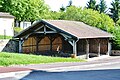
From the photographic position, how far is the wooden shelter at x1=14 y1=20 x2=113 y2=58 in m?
34.1

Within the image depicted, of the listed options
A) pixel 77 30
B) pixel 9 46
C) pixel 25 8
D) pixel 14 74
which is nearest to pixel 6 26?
pixel 9 46

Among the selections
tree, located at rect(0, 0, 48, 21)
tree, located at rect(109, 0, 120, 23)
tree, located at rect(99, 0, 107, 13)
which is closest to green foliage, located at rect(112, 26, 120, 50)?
tree, located at rect(0, 0, 48, 21)

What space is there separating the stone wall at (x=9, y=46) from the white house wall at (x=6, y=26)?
692 centimetres

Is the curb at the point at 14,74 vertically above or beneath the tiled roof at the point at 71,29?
beneath

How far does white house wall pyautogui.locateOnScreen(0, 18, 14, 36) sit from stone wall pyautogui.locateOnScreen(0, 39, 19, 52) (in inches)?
272

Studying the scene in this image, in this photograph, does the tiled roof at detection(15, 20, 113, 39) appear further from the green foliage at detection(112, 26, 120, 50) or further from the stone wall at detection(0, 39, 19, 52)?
the green foliage at detection(112, 26, 120, 50)

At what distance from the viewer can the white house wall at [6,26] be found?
1778 inches

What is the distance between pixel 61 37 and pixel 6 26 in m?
9.92

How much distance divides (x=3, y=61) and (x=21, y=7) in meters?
29.3

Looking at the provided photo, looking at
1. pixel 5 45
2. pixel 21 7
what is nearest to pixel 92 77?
pixel 5 45

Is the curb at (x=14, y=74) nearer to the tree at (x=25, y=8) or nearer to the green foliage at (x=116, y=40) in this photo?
the green foliage at (x=116, y=40)

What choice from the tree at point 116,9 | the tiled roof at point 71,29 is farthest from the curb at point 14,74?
the tree at point 116,9

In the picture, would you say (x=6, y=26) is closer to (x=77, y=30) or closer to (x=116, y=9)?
(x=77, y=30)

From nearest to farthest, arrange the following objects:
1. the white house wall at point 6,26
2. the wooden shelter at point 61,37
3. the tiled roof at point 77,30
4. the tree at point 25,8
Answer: the tiled roof at point 77,30 < the wooden shelter at point 61,37 < the white house wall at point 6,26 < the tree at point 25,8
